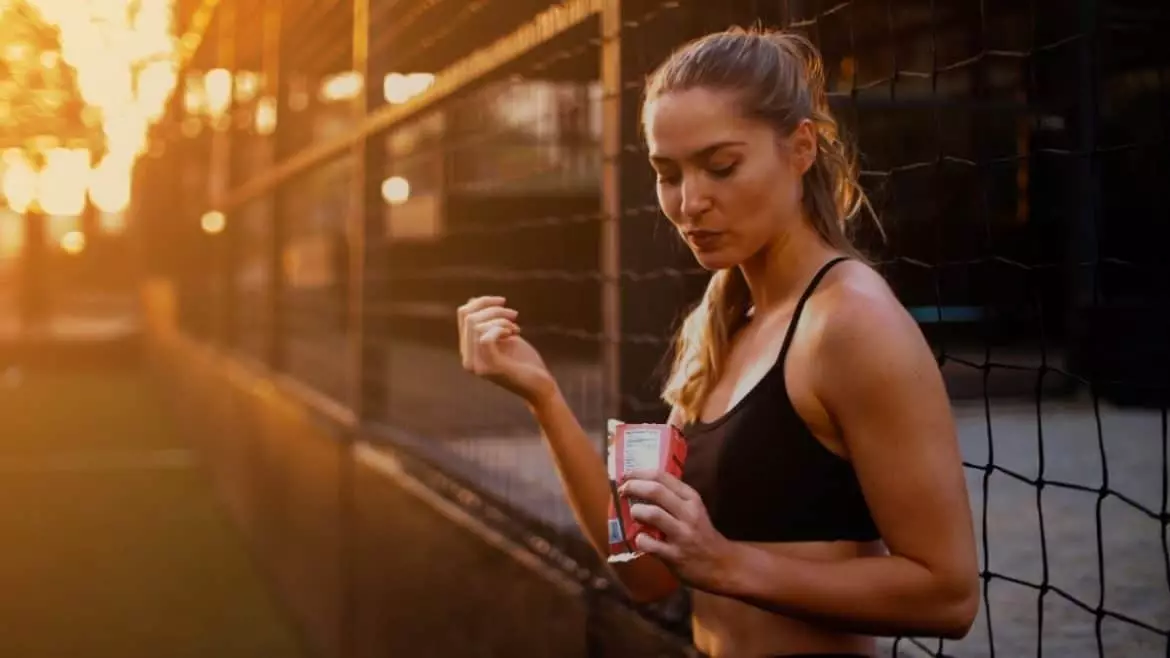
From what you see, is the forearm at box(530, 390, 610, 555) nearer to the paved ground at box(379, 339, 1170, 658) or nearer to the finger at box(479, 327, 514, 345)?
the finger at box(479, 327, 514, 345)

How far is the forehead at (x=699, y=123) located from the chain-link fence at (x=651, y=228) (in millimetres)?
338

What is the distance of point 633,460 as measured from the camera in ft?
4.91

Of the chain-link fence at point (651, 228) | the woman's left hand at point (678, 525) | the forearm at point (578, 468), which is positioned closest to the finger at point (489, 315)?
the forearm at point (578, 468)

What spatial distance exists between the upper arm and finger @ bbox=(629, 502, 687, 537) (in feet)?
0.60

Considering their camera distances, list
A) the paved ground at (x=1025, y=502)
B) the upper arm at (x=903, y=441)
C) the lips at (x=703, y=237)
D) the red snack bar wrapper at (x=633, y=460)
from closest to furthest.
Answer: the upper arm at (x=903, y=441)
the red snack bar wrapper at (x=633, y=460)
the lips at (x=703, y=237)
the paved ground at (x=1025, y=502)

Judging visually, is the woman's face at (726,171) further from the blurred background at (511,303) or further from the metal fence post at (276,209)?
the metal fence post at (276,209)

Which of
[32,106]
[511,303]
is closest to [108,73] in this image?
[32,106]

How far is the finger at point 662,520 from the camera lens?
1420 mm

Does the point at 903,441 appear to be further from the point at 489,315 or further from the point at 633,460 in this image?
the point at 489,315

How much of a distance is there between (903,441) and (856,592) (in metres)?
0.17

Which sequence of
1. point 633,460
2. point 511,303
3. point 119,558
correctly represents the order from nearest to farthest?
point 633,460, point 511,303, point 119,558

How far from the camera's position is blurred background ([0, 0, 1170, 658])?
101 inches

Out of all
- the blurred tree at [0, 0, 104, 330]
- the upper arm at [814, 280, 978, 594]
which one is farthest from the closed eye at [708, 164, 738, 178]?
the blurred tree at [0, 0, 104, 330]

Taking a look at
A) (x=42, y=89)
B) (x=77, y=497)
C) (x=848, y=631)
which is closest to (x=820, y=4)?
(x=848, y=631)
